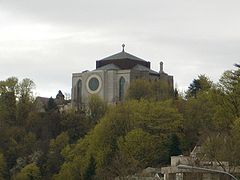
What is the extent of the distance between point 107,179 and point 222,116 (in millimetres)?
12368

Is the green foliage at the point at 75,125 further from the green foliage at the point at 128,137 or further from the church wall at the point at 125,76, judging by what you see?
the church wall at the point at 125,76

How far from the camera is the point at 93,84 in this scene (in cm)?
13175

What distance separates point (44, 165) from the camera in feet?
314

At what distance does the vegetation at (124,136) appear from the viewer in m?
75.6

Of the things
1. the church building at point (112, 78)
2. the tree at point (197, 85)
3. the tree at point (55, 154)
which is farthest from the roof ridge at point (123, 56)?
the tree at point (55, 154)

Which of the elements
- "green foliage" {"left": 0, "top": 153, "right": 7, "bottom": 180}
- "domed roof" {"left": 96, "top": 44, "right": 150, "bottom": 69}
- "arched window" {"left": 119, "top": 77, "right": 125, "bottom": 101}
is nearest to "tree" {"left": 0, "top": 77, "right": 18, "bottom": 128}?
"green foliage" {"left": 0, "top": 153, "right": 7, "bottom": 180}

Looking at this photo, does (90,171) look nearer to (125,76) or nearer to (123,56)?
(125,76)

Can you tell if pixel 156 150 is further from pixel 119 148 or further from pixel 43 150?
pixel 43 150

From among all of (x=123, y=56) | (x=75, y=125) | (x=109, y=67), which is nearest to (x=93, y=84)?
(x=109, y=67)

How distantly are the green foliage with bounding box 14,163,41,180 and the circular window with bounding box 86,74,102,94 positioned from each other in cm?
3899

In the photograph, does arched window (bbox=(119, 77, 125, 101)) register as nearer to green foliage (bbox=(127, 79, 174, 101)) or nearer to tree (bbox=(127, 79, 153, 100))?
green foliage (bbox=(127, 79, 174, 101))

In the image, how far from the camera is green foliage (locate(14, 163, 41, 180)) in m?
90.4

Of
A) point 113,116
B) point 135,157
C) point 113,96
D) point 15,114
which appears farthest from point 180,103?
point 113,96

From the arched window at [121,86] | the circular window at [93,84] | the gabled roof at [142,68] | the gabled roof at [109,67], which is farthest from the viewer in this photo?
the gabled roof at [109,67]
